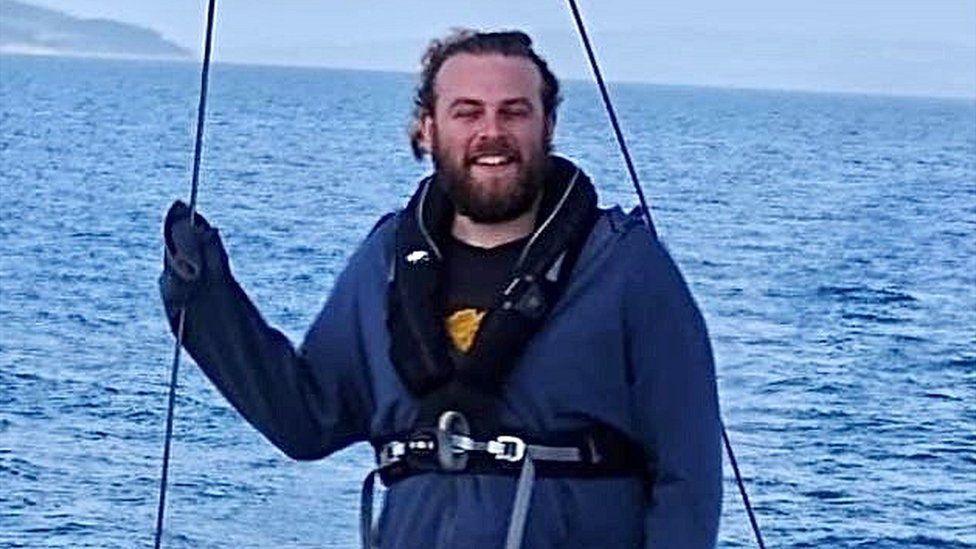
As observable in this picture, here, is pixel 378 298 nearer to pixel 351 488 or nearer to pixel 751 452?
pixel 351 488

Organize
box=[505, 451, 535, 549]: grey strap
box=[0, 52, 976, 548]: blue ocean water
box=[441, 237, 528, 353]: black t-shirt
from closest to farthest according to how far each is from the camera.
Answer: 1. box=[505, 451, 535, 549]: grey strap
2. box=[441, 237, 528, 353]: black t-shirt
3. box=[0, 52, 976, 548]: blue ocean water

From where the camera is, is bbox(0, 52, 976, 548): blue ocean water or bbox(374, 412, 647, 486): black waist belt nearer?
bbox(374, 412, 647, 486): black waist belt

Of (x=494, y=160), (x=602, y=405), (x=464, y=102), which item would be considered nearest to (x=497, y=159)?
(x=494, y=160)

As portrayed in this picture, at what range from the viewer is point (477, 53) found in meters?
3.72

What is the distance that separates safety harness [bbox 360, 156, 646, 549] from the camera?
12.0ft

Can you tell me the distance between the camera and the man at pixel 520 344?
3.65 m

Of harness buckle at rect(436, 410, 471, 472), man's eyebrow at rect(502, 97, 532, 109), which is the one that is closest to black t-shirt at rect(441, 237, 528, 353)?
harness buckle at rect(436, 410, 471, 472)

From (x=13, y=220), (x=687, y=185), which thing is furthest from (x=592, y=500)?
(x=687, y=185)

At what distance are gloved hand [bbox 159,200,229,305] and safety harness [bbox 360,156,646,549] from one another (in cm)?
28

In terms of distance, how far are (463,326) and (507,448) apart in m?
0.21

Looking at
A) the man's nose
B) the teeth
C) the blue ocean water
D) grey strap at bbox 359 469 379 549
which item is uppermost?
the man's nose

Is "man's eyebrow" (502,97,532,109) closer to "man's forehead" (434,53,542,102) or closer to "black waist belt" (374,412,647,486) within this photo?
"man's forehead" (434,53,542,102)

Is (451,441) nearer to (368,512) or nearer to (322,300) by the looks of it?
(368,512)

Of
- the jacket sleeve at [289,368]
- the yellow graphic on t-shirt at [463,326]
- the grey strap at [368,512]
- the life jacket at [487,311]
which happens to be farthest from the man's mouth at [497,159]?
the grey strap at [368,512]
